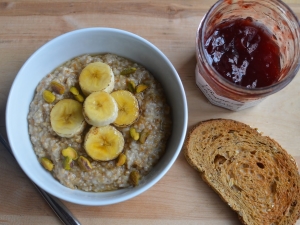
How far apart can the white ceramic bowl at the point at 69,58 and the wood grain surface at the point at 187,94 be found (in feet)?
0.65

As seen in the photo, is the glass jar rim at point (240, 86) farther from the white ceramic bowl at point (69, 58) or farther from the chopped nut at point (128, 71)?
the chopped nut at point (128, 71)

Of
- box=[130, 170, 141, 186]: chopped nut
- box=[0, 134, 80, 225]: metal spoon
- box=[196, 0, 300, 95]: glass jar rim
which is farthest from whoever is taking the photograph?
box=[0, 134, 80, 225]: metal spoon

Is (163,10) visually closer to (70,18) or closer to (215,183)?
(70,18)

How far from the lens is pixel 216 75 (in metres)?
1.80

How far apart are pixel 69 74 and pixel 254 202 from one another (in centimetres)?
117

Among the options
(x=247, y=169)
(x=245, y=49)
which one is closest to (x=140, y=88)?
(x=245, y=49)

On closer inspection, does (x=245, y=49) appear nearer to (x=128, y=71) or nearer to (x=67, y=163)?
Answer: (x=128, y=71)

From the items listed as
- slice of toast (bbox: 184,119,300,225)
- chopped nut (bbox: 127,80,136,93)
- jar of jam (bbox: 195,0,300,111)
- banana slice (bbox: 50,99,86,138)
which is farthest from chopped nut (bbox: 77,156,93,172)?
jar of jam (bbox: 195,0,300,111)

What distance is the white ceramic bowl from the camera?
71.1 inches

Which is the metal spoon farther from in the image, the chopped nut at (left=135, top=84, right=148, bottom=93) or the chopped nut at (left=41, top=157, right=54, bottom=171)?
the chopped nut at (left=135, top=84, right=148, bottom=93)

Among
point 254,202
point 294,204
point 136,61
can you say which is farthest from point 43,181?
point 294,204

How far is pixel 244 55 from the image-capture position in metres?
1.91

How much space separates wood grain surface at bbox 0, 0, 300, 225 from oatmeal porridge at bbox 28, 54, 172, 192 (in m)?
0.21

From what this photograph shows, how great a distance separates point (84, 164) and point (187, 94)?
0.69 metres
